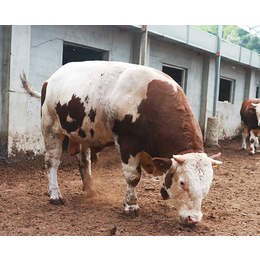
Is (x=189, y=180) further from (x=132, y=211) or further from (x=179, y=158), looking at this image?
(x=132, y=211)

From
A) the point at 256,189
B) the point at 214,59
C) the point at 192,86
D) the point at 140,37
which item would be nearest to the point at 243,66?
the point at 214,59

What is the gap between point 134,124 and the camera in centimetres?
360

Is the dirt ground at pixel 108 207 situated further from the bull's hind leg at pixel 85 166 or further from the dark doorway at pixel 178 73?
the dark doorway at pixel 178 73

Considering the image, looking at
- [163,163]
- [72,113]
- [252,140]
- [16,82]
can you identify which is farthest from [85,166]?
[252,140]

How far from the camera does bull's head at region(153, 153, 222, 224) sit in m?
3.05

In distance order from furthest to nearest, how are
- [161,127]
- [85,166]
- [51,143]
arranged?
[85,166] → [51,143] → [161,127]

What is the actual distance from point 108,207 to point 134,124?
4.51ft

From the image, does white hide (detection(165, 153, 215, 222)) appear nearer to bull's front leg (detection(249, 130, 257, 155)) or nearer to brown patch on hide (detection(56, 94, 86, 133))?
brown patch on hide (detection(56, 94, 86, 133))

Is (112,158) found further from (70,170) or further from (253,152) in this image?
(253,152)

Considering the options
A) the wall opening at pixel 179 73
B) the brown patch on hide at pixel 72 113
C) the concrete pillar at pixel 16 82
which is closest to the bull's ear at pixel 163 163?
the brown patch on hide at pixel 72 113

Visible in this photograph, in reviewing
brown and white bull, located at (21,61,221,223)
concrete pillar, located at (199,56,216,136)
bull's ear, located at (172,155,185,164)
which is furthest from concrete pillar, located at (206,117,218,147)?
bull's ear, located at (172,155,185,164)

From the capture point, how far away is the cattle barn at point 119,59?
6.42 metres

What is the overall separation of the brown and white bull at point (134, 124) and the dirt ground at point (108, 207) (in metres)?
0.32

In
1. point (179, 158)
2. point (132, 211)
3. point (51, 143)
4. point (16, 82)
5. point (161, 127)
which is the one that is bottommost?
point (132, 211)
